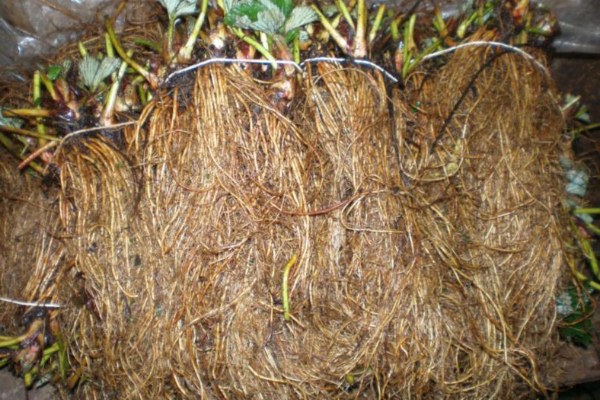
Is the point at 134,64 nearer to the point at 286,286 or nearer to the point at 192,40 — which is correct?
the point at 192,40

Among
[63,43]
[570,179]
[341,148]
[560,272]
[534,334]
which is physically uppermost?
[63,43]

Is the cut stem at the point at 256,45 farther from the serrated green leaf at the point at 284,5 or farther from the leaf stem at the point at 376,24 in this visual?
the leaf stem at the point at 376,24

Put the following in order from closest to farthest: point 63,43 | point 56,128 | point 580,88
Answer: point 56,128, point 63,43, point 580,88

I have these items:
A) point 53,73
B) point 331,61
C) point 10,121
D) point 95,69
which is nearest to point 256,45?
point 331,61

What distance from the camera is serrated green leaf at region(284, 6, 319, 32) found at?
4.02ft

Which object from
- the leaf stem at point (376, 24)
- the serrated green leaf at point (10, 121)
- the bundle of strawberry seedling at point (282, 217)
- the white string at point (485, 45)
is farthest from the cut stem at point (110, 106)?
the white string at point (485, 45)

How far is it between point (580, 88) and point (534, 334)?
0.90 meters

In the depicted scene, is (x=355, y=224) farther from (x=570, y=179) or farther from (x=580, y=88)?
(x=580, y=88)

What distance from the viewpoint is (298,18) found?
1226mm

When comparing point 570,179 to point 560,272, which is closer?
point 560,272

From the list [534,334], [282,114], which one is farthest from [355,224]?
[534,334]

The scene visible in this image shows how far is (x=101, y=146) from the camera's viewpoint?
4.09ft

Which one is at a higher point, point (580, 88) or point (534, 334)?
point (580, 88)

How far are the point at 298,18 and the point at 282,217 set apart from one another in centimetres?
49
